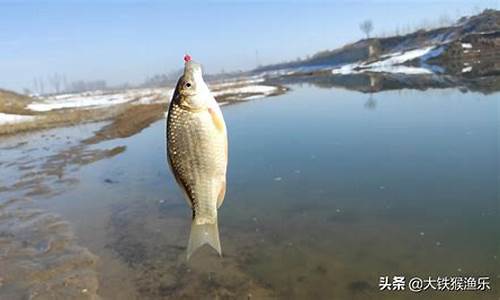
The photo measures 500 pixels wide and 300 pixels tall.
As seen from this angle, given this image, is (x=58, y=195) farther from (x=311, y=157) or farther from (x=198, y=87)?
(x=198, y=87)

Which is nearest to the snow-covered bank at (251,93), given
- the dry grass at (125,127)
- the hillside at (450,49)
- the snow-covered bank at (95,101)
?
the snow-covered bank at (95,101)

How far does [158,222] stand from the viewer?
384 inches

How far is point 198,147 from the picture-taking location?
3.12 m

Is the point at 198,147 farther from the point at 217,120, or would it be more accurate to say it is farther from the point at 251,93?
the point at 251,93

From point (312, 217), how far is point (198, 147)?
6360mm

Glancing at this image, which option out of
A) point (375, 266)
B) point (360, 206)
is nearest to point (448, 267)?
point (375, 266)

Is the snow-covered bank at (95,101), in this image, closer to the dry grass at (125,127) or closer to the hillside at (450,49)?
the dry grass at (125,127)

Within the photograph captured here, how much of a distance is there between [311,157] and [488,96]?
14.8 metres

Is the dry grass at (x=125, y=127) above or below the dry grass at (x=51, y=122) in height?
below

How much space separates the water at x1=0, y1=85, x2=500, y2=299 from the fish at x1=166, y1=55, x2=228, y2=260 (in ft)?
11.4

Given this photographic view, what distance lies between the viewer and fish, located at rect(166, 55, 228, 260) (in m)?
2.96

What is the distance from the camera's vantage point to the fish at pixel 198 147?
2.96 meters

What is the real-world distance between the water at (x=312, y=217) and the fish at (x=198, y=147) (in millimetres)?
3478

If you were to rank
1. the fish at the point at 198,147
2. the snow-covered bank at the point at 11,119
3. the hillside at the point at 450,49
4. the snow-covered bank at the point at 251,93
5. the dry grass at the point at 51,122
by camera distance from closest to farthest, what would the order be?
the fish at the point at 198,147 < the dry grass at the point at 51,122 < the snow-covered bank at the point at 11,119 < the snow-covered bank at the point at 251,93 < the hillside at the point at 450,49
